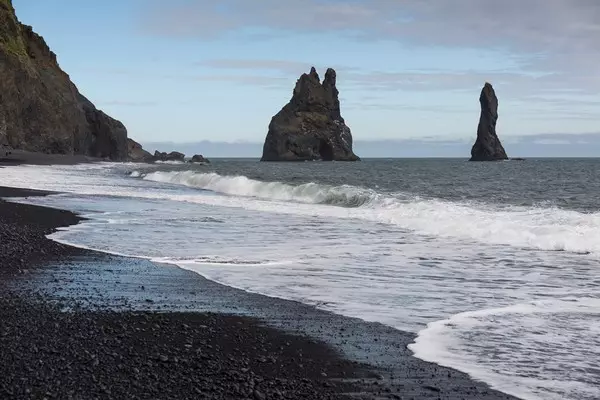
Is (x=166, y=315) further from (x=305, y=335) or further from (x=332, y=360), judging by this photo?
(x=332, y=360)

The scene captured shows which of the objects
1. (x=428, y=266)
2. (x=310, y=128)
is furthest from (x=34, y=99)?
(x=428, y=266)

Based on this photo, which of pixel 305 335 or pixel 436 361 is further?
pixel 305 335

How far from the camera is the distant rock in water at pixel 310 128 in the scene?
151 metres

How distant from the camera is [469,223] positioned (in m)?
19.7

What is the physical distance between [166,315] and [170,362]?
2.00m

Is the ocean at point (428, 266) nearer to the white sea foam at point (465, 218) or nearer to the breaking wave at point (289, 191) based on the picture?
the white sea foam at point (465, 218)

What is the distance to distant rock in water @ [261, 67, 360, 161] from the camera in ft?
496

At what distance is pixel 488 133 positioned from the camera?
160m

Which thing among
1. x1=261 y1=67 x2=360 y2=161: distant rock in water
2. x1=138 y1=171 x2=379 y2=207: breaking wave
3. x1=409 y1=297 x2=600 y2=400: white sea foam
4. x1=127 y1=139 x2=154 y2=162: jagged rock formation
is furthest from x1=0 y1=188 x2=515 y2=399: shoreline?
x1=127 y1=139 x2=154 y2=162: jagged rock formation

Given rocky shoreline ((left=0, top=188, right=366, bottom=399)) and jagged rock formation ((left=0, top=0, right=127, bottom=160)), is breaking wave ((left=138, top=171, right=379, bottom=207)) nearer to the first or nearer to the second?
rocky shoreline ((left=0, top=188, right=366, bottom=399))

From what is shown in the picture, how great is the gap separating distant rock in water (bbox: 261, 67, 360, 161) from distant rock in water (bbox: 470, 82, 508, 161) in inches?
1102

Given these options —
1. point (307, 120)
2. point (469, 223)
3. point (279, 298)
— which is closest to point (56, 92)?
point (307, 120)

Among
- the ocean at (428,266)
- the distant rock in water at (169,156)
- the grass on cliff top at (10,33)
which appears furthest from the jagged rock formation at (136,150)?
the ocean at (428,266)

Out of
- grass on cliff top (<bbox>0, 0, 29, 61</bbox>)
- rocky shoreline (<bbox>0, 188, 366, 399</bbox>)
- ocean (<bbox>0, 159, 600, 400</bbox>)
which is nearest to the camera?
rocky shoreline (<bbox>0, 188, 366, 399</bbox>)
